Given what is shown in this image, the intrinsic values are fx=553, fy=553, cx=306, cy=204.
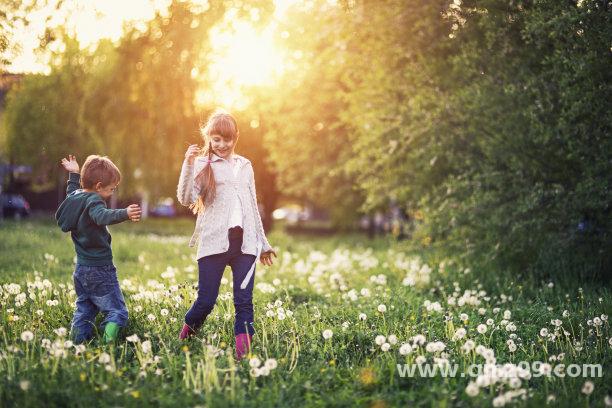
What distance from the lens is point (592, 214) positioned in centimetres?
699

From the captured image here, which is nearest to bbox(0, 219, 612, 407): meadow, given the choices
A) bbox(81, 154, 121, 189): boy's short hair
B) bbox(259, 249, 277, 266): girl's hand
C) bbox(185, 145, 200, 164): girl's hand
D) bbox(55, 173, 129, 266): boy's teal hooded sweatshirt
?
bbox(259, 249, 277, 266): girl's hand

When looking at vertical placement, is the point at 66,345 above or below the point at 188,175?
below

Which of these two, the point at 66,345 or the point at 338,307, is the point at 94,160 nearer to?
the point at 66,345

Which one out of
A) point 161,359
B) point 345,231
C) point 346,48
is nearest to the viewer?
point 161,359

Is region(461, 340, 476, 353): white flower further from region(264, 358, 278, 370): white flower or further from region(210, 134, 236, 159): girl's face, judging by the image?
region(210, 134, 236, 159): girl's face

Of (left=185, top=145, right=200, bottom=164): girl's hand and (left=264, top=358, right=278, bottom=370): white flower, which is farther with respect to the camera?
(left=185, top=145, right=200, bottom=164): girl's hand

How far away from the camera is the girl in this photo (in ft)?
13.3

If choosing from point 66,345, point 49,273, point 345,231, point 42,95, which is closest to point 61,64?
point 42,95

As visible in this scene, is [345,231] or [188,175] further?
[345,231]

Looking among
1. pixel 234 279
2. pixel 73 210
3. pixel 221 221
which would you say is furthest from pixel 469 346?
pixel 73 210

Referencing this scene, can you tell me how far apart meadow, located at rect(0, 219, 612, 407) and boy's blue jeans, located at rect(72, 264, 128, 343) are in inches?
7.1

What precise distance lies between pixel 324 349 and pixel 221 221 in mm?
1221

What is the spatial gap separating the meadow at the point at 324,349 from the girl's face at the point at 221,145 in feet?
4.48

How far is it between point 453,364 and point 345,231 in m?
21.0
